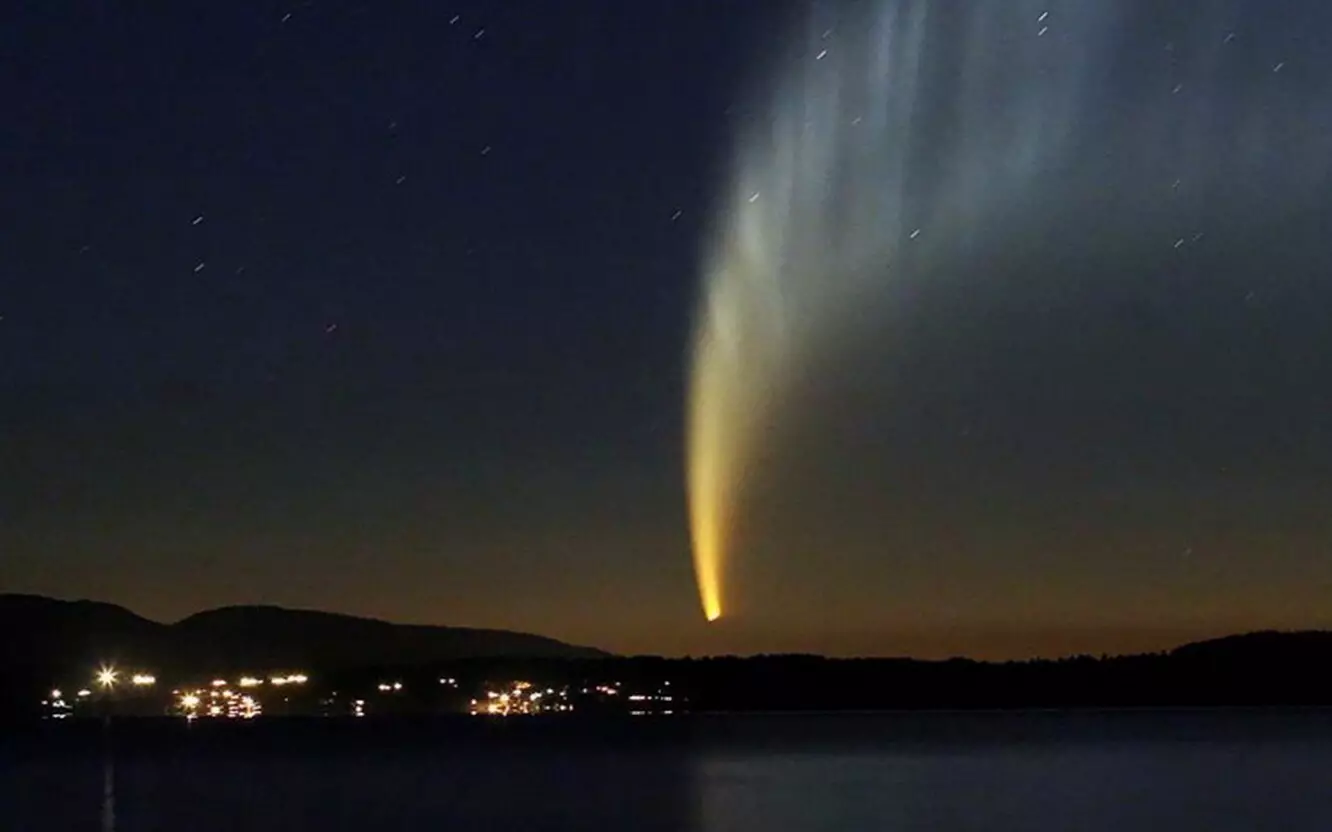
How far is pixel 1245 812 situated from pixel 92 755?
92.0m

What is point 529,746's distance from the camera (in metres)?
135

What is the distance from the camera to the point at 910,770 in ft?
282

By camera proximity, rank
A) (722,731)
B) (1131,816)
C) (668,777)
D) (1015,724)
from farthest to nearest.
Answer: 1. (1015,724)
2. (722,731)
3. (668,777)
4. (1131,816)

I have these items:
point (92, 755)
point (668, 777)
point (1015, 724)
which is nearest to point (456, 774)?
point (668, 777)

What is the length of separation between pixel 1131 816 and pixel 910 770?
30013mm

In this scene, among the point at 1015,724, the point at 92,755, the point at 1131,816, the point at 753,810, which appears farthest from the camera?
the point at 1015,724

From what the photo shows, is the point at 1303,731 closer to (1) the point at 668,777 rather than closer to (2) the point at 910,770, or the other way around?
(2) the point at 910,770

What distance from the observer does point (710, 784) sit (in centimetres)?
7588

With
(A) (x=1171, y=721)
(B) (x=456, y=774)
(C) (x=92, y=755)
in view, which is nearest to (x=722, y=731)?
(A) (x=1171, y=721)

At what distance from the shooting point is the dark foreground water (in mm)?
56406

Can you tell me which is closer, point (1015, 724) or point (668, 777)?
point (668, 777)

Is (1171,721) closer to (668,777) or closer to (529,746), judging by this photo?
(529,746)

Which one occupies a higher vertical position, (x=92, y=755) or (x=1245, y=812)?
(x=92, y=755)

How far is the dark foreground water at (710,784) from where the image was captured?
2221 inches
